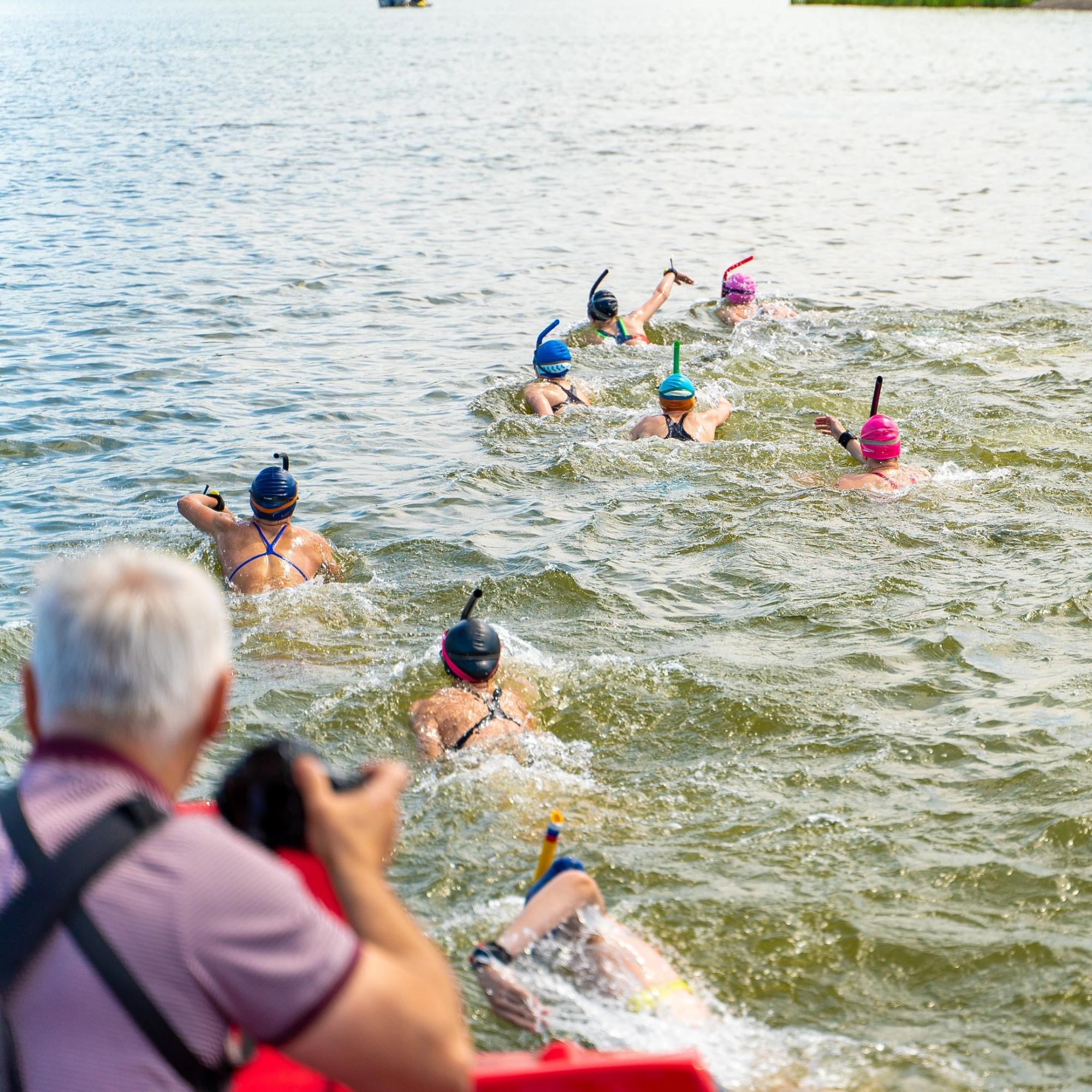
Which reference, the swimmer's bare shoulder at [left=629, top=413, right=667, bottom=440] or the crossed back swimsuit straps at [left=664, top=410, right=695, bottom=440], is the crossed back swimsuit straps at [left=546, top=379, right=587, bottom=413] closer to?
the swimmer's bare shoulder at [left=629, top=413, right=667, bottom=440]

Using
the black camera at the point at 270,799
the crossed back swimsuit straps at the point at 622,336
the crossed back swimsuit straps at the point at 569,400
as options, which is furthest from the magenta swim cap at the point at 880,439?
the black camera at the point at 270,799

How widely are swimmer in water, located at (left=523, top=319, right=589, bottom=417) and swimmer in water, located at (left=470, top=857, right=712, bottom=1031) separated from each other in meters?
8.87

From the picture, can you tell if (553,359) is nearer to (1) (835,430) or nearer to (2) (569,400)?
(2) (569,400)

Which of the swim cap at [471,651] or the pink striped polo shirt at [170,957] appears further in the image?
the swim cap at [471,651]

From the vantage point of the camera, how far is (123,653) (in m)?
2.15

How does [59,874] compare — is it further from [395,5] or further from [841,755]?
[395,5]

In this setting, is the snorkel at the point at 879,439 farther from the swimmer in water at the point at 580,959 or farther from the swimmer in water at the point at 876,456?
the swimmer in water at the point at 580,959

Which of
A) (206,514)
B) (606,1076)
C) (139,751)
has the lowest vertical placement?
(206,514)

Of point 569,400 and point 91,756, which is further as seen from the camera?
point 569,400

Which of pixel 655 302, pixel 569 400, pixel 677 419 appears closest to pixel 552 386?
pixel 569 400

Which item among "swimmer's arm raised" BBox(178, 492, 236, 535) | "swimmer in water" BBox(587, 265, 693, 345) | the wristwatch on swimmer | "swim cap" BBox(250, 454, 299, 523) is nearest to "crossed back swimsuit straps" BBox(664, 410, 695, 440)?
"swimmer in water" BBox(587, 265, 693, 345)

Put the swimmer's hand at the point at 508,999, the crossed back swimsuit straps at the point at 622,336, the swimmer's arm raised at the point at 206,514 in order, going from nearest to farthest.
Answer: the swimmer's hand at the point at 508,999
the swimmer's arm raised at the point at 206,514
the crossed back swimsuit straps at the point at 622,336

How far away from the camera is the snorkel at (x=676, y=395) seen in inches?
469

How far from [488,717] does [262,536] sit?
299cm
